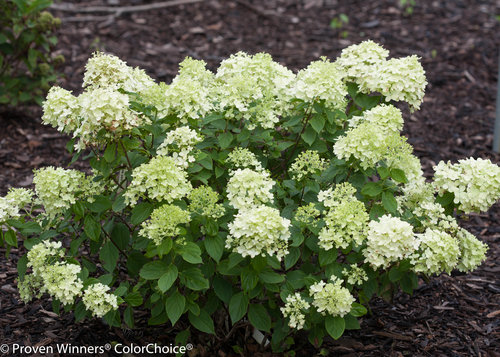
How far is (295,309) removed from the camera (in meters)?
2.73

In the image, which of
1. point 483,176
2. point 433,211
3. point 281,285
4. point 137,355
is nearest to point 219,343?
point 137,355

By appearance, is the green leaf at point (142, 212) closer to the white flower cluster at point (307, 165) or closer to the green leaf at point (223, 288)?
the green leaf at point (223, 288)

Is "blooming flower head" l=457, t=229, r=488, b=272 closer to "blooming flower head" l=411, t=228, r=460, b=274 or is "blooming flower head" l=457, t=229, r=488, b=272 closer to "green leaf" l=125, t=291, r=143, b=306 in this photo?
"blooming flower head" l=411, t=228, r=460, b=274

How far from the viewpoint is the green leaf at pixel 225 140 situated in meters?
2.97

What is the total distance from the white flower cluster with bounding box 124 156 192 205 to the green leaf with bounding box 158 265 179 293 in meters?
0.33

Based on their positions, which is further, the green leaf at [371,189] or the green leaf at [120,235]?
the green leaf at [120,235]

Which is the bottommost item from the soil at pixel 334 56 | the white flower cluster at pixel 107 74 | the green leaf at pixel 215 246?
the soil at pixel 334 56

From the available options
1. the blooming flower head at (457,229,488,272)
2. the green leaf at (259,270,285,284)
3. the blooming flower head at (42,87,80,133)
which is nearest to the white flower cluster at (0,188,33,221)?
the blooming flower head at (42,87,80,133)

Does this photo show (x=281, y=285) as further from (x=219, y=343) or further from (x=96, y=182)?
(x=96, y=182)

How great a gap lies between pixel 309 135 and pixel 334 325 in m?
1.02

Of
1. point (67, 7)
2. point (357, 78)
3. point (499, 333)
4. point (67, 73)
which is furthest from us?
point (67, 7)

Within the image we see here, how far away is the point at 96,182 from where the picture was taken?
2.99 m

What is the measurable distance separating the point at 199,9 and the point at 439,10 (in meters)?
3.77

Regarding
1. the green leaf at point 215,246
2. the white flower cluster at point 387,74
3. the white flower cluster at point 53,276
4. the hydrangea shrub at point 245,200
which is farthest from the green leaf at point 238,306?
the white flower cluster at point 387,74
